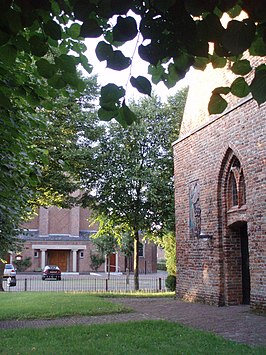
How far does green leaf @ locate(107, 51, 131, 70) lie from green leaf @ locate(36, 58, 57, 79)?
48 centimetres

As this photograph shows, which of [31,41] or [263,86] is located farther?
[31,41]

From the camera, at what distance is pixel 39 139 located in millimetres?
19422

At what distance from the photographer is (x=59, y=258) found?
52.1 metres

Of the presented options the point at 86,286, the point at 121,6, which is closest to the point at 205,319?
the point at 121,6

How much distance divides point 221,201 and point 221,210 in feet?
0.97

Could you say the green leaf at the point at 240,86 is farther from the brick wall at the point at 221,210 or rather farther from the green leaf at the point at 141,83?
the brick wall at the point at 221,210

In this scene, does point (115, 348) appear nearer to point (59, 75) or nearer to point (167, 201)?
point (59, 75)

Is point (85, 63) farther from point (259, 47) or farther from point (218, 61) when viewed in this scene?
point (259, 47)

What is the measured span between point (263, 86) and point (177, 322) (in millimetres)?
9163

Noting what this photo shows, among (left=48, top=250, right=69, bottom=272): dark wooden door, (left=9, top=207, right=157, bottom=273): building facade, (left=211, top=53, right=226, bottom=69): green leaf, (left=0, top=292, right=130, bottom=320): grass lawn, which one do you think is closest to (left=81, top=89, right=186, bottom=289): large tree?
(left=0, top=292, right=130, bottom=320): grass lawn

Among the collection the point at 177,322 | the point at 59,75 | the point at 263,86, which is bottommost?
the point at 177,322

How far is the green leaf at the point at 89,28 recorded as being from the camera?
2.72 m

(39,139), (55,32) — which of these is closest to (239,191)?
(39,139)

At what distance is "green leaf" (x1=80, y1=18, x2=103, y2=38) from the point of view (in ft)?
8.93
